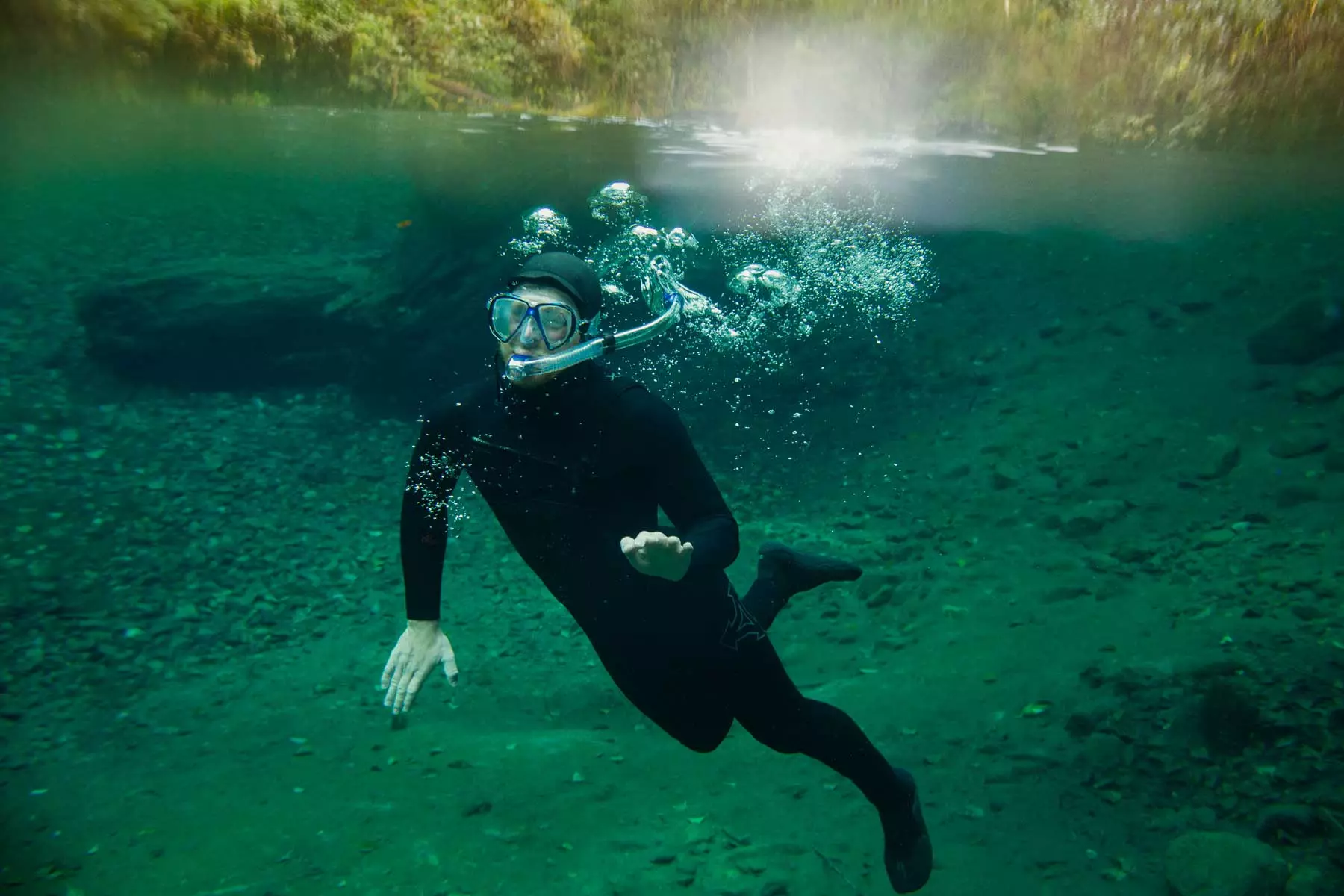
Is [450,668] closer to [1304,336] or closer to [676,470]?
[676,470]

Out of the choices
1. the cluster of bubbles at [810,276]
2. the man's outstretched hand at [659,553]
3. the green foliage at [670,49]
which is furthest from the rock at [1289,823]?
the cluster of bubbles at [810,276]

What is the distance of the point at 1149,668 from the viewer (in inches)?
130

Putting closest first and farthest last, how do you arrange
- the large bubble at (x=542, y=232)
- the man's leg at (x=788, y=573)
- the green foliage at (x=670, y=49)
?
the man's leg at (x=788, y=573), the green foliage at (x=670, y=49), the large bubble at (x=542, y=232)

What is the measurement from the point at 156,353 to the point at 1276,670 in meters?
9.70

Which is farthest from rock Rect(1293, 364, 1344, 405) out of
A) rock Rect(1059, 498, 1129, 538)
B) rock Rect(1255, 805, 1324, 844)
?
rock Rect(1255, 805, 1324, 844)

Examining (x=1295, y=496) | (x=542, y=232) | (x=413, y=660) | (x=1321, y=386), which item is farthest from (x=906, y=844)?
(x=542, y=232)

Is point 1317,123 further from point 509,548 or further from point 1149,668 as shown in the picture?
point 509,548

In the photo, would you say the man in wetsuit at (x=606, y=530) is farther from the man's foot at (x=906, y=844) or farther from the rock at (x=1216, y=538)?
the rock at (x=1216, y=538)

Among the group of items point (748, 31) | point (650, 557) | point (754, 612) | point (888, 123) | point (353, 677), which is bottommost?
point (353, 677)

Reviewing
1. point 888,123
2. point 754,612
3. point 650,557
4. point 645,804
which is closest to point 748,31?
point 888,123

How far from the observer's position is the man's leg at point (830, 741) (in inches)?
84.4

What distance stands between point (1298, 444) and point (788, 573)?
516 centimetres

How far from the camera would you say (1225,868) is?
239cm

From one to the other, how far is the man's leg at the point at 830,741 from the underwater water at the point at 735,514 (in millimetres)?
331
